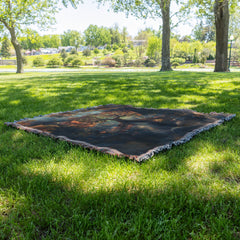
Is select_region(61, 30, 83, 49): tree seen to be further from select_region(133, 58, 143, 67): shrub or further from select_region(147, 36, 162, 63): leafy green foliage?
select_region(133, 58, 143, 67): shrub

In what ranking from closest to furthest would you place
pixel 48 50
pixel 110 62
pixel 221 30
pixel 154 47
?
pixel 221 30 → pixel 110 62 → pixel 154 47 → pixel 48 50

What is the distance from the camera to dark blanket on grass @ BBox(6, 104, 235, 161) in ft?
8.52

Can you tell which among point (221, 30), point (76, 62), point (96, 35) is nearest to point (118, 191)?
point (221, 30)

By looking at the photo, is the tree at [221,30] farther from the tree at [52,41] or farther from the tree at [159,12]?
the tree at [52,41]

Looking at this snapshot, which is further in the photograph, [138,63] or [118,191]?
[138,63]

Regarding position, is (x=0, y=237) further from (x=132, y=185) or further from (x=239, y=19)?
(x=239, y=19)

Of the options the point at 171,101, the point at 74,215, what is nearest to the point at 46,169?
the point at 74,215

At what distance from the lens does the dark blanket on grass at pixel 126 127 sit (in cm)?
260

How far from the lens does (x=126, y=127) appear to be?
3354mm

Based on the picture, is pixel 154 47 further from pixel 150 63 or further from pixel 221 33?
pixel 221 33

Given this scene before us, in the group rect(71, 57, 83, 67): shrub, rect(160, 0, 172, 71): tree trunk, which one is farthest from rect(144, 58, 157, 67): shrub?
rect(160, 0, 172, 71): tree trunk

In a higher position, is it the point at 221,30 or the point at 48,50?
the point at 48,50

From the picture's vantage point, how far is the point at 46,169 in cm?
211

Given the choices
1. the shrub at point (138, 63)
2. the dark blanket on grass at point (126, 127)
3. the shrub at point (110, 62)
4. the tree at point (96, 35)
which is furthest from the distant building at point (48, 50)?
the dark blanket on grass at point (126, 127)
